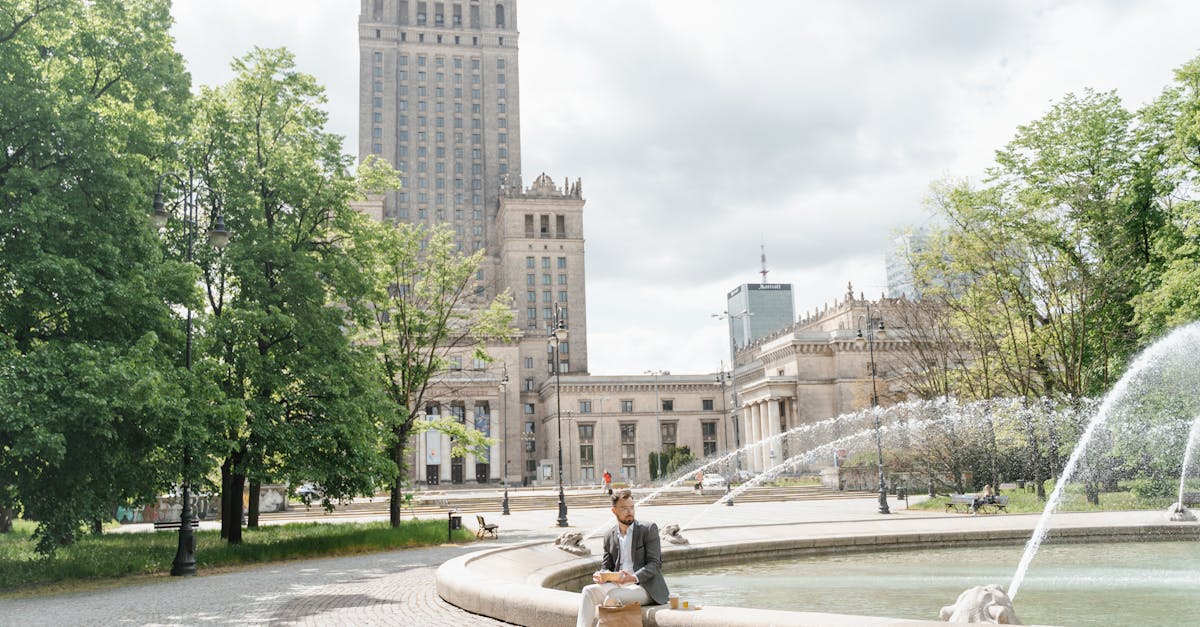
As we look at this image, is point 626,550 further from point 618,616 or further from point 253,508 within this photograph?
point 253,508

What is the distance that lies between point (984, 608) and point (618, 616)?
3387 millimetres

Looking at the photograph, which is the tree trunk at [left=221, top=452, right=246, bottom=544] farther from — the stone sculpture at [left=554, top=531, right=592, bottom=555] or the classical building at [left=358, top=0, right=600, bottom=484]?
the classical building at [left=358, top=0, right=600, bottom=484]

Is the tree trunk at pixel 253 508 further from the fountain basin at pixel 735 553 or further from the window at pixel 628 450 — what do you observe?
the window at pixel 628 450

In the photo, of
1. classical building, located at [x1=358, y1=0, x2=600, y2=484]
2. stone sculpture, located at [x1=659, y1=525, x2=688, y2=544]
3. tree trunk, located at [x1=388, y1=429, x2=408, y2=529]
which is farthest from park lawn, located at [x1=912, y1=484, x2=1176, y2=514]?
classical building, located at [x1=358, y1=0, x2=600, y2=484]

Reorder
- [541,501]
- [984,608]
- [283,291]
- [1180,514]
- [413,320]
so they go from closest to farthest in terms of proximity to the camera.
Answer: [984,608]
[1180,514]
[283,291]
[413,320]
[541,501]

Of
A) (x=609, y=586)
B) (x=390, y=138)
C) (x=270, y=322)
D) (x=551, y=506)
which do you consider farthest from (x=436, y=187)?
(x=609, y=586)

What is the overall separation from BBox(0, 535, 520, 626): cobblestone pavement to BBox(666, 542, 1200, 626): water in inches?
186

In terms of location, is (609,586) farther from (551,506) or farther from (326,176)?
(551,506)

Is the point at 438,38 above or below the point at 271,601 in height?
above

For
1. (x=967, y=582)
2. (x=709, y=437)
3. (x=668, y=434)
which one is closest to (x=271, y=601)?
(x=967, y=582)

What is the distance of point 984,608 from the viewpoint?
7.71 m

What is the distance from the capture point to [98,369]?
16828 millimetres

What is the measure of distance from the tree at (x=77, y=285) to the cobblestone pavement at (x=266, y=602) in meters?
2.79

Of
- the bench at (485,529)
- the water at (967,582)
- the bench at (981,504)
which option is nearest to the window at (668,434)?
the bench at (981,504)
